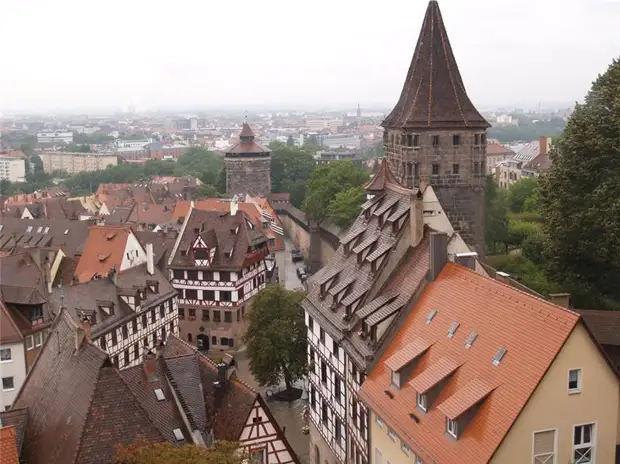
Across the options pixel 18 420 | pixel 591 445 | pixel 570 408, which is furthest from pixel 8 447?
pixel 591 445

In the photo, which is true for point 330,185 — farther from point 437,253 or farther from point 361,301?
point 437,253

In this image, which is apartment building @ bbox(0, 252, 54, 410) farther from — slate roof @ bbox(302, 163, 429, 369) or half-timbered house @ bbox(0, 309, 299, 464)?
slate roof @ bbox(302, 163, 429, 369)

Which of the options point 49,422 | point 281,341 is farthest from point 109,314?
point 49,422

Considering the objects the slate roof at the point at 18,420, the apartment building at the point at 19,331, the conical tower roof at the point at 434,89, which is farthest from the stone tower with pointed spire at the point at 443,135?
the slate roof at the point at 18,420

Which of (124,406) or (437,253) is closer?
(124,406)

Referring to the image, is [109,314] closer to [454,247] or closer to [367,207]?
[367,207]

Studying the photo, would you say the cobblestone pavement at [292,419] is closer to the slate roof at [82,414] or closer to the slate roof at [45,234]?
the slate roof at [82,414]

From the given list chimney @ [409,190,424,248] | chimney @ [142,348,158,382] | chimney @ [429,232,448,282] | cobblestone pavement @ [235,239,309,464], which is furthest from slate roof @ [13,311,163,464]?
cobblestone pavement @ [235,239,309,464]
